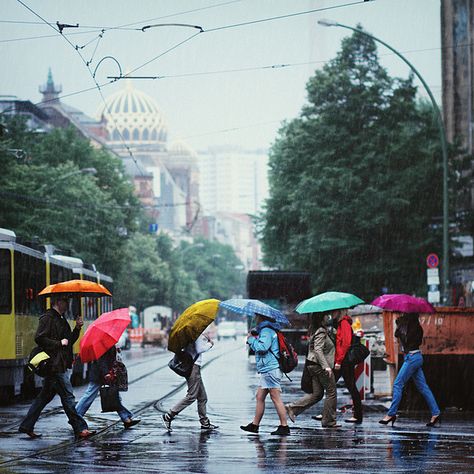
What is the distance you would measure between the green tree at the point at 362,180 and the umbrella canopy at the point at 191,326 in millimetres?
35869

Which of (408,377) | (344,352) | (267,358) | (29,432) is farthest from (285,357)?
(29,432)

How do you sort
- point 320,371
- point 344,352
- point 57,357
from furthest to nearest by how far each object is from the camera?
point 344,352
point 320,371
point 57,357

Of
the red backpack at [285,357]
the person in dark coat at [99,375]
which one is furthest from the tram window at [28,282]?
the red backpack at [285,357]

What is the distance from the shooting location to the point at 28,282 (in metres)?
26.2

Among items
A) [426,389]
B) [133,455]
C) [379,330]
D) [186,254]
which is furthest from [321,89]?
→ [186,254]

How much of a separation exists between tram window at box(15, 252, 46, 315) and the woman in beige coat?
7833 millimetres

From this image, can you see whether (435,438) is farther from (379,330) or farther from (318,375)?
(379,330)

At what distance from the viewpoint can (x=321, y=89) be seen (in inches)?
2256

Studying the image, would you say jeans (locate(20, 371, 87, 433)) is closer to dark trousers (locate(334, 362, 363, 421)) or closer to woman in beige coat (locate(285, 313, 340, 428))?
woman in beige coat (locate(285, 313, 340, 428))

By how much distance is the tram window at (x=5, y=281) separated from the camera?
24422 millimetres

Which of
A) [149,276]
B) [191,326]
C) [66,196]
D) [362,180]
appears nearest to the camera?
[191,326]

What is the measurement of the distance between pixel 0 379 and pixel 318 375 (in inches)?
292

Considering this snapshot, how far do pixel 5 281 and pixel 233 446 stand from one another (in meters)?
10.00

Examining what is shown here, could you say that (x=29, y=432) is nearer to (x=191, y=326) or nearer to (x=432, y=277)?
(x=191, y=326)
